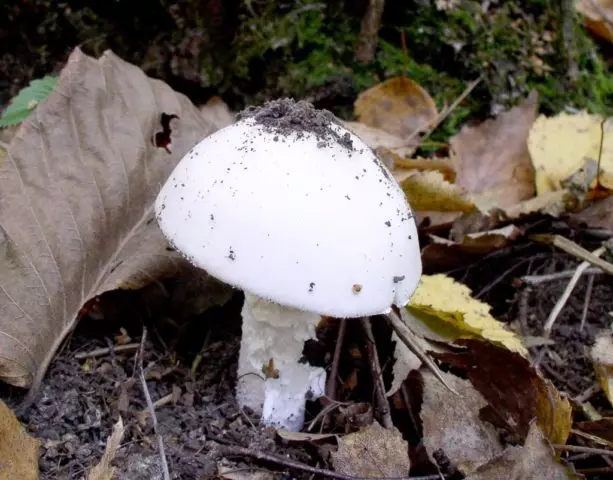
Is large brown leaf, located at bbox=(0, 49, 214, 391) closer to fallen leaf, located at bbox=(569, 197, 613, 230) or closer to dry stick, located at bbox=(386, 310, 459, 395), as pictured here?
dry stick, located at bbox=(386, 310, 459, 395)

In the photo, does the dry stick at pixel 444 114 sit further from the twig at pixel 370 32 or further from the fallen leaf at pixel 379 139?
the twig at pixel 370 32

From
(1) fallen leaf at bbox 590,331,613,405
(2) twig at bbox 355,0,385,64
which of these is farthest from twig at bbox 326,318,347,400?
(2) twig at bbox 355,0,385,64

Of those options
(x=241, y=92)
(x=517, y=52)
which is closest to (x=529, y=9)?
(x=517, y=52)

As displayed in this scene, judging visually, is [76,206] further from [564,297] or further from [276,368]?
[564,297]

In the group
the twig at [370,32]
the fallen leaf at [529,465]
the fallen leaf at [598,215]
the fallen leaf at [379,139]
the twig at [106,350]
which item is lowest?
the twig at [106,350]

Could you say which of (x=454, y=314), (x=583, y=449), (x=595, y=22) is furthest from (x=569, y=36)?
(x=583, y=449)

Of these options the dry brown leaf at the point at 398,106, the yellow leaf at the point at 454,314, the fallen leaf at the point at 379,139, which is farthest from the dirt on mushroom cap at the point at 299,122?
the dry brown leaf at the point at 398,106
